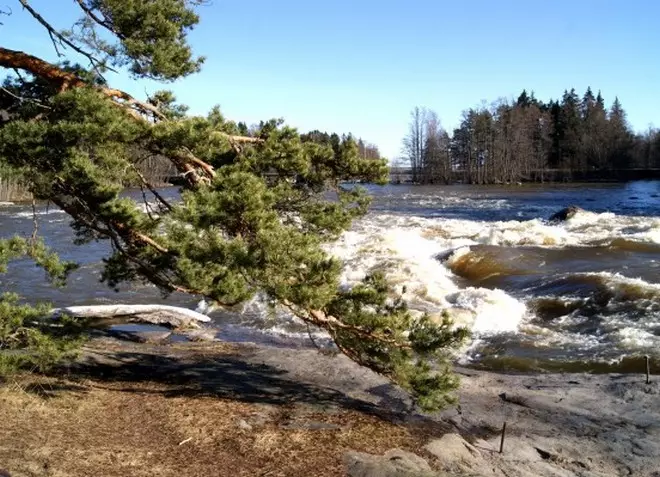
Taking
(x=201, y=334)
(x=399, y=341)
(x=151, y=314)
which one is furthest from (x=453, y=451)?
(x=151, y=314)

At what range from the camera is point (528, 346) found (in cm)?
1168

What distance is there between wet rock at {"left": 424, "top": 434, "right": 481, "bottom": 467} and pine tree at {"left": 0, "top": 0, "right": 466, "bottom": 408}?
42 centimetres

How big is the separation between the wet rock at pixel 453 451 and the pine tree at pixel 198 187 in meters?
0.42

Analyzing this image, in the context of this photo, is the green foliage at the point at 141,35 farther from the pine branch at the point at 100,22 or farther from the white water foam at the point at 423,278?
the white water foam at the point at 423,278

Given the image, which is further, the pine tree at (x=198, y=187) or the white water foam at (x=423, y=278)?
the white water foam at (x=423, y=278)

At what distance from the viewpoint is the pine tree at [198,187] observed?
5.58 m

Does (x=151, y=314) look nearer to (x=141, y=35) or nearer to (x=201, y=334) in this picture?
(x=201, y=334)

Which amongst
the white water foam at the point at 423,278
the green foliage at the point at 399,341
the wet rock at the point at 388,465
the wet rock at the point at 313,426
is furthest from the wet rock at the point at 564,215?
the wet rock at the point at 388,465

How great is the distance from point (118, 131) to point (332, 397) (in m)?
4.27

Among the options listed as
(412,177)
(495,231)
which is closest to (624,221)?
(495,231)

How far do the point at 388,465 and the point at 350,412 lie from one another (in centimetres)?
178

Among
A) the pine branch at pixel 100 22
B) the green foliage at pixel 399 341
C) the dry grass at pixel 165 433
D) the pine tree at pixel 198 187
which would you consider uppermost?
the pine branch at pixel 100 22

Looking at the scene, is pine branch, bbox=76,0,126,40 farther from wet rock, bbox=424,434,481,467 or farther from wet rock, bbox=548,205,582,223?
wet rock, bbox=548,205,582,223

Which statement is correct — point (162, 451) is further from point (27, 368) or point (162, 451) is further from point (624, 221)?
point (624, 221)
